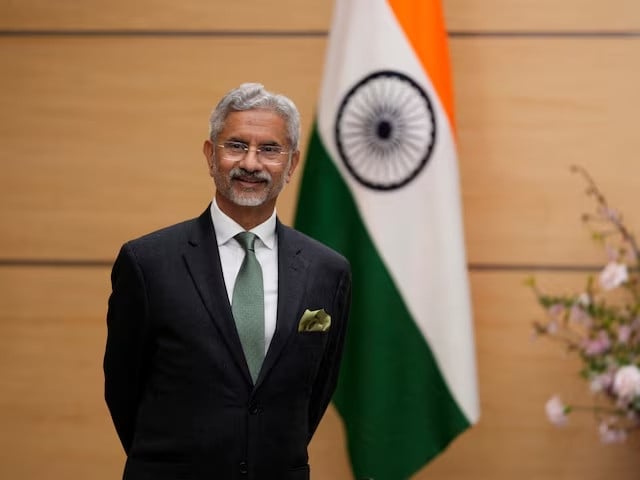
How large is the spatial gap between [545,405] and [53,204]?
5.83ft

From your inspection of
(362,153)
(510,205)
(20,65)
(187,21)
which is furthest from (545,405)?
(20,65)

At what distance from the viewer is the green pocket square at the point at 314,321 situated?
2.06 m

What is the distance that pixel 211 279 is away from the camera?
80.3 inches

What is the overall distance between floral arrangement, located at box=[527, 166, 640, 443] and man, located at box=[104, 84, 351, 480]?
1334 mm

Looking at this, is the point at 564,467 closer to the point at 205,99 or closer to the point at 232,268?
the point at 205,99

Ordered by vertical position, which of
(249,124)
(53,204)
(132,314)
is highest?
(53,204)

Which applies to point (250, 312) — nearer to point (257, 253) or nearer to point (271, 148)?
point (257, 253)

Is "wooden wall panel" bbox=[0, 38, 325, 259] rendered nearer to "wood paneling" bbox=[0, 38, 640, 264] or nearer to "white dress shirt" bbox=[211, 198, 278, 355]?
"wood paneling" bbox=[0, 38, 640, 264]

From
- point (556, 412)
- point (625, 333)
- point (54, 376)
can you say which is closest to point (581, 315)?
point (625, 333)

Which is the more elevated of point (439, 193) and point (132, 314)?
point (439, 193)

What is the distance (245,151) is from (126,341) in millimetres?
433

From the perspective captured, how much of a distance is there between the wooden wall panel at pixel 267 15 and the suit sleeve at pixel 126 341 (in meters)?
1.74

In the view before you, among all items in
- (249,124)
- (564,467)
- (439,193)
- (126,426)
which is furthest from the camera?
(564,467)

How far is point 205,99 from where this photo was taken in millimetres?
3723
